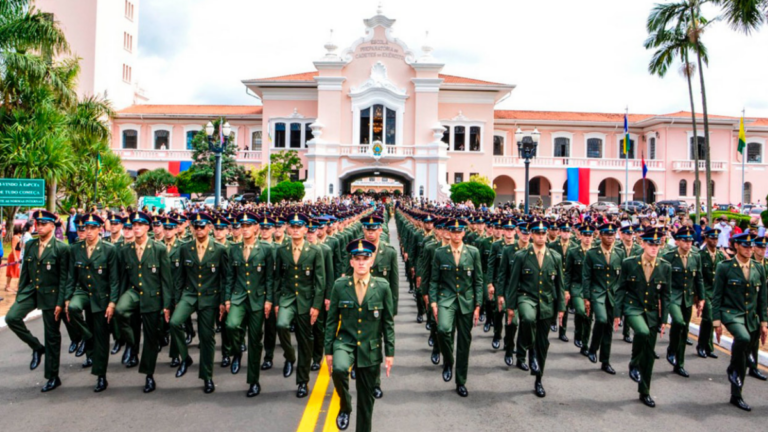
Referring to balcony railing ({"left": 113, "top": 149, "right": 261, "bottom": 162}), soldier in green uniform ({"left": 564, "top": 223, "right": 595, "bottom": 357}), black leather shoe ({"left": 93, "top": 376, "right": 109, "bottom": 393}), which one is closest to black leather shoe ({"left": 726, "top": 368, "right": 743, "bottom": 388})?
soldier in green uniform ({"left": 564, "top": 223, "right": 595, "bottom": 357})

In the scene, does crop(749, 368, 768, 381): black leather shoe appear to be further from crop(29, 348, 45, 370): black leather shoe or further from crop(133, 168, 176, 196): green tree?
crop(133, 168, 176, 196): green tree

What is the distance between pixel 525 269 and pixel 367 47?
4397 centimetres

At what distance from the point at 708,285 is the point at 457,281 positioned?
14.3 ft

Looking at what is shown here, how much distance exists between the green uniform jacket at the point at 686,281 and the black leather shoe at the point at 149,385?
665 cm

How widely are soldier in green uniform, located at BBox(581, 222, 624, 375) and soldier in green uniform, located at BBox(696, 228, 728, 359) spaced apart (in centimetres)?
128

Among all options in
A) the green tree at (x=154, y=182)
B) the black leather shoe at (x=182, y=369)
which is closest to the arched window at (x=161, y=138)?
the green tree at (x=154, y=182)

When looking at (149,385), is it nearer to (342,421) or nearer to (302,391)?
(302,391)

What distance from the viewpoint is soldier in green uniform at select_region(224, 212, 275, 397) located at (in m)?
6.80

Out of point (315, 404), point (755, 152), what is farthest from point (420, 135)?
point (315, 404)

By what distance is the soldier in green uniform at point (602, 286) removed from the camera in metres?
7.77

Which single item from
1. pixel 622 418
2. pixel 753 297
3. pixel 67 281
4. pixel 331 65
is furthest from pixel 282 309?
pixel 331 65

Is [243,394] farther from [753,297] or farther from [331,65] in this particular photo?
[331,65]

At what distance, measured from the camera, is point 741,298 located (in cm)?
665

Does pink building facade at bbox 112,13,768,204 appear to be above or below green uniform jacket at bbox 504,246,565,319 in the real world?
above
